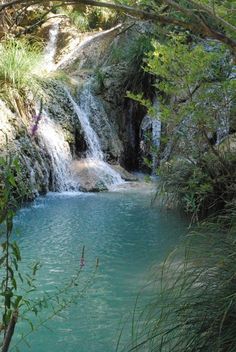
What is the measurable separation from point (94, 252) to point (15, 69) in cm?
499

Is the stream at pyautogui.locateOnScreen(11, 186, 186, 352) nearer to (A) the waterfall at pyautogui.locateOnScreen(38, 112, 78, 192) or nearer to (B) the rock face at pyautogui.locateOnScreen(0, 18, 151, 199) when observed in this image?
(A) the waterfall at pyautogui.locateOnScreen(38, 112, 78, 192)

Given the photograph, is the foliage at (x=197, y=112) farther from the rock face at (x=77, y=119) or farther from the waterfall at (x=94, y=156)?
the waterfall at (x=94, y=156)

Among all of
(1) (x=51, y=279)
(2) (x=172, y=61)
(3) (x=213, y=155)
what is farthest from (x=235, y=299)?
(3) (x=213, y=155)

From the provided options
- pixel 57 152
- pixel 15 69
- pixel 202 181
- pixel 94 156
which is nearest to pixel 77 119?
pixel 94 156

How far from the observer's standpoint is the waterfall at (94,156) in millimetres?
10130

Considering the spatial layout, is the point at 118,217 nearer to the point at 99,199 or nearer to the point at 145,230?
the point at 145,230

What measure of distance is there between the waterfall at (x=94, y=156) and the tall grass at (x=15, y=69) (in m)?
1.85

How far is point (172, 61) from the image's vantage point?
5148mm

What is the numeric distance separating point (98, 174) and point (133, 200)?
6.40 feet

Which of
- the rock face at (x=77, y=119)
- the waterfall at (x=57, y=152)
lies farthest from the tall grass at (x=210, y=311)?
the waterfall at (x=57, y=152)

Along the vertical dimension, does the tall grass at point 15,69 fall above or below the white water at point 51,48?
below

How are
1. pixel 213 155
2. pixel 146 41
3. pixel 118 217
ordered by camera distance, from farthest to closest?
pixel 146 41, pixel 118 217, pixel 213 155

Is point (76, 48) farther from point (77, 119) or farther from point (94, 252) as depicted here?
point (94, 252)

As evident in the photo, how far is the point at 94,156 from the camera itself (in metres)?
11.2
